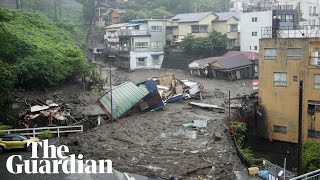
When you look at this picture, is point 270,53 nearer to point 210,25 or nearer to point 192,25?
point 210,25

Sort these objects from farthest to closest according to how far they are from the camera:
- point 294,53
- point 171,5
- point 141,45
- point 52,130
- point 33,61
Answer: point 171,5, point 141,45, point 33,61, point 294,53, point 52,130

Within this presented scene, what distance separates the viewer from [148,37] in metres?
52.0

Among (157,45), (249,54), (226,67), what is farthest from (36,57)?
(249,54)

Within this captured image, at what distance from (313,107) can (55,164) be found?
63.6 feet

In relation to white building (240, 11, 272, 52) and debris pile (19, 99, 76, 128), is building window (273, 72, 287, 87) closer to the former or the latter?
debris pile (19, 99, 76, 128)

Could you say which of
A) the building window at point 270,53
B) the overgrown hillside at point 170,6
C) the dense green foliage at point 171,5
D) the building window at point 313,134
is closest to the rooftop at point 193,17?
the overgrown hillside at point 170,6

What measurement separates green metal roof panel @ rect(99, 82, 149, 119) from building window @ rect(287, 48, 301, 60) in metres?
11.4

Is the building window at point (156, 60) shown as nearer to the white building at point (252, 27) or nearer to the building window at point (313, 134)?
the white building at point (252, 27)

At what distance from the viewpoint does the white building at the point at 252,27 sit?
155ft

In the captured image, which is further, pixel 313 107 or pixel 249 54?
pixel 249 54

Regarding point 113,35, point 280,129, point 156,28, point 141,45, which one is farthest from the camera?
point 113,35

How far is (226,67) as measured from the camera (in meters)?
41.6

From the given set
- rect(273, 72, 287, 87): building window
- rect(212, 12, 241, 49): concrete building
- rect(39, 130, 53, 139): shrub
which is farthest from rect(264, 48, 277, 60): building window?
rect(212, 12, 241, 49): concrete building

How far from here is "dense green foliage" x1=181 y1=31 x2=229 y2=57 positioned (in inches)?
1908
